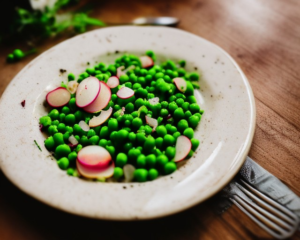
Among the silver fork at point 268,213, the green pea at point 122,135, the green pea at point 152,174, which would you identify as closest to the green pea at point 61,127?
the green pea at point 122,135

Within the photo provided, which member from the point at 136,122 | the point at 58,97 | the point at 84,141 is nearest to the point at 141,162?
the point at 136,122

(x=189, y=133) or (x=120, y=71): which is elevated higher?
(x=120, y=71)

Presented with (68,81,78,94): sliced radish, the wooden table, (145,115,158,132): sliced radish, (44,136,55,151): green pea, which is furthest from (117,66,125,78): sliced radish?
the wooden table

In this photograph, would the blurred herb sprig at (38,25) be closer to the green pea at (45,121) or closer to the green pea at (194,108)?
the green pea at (45,121)

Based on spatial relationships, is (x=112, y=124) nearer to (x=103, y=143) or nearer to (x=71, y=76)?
(x=103, y=143)

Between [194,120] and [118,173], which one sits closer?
[118,173]

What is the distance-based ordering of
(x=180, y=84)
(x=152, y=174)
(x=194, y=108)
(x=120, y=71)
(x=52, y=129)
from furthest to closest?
(x=120, y=71), (x=180, y=84), (x=194, y=108), (x=52, y=129), (x=152, y=174)
